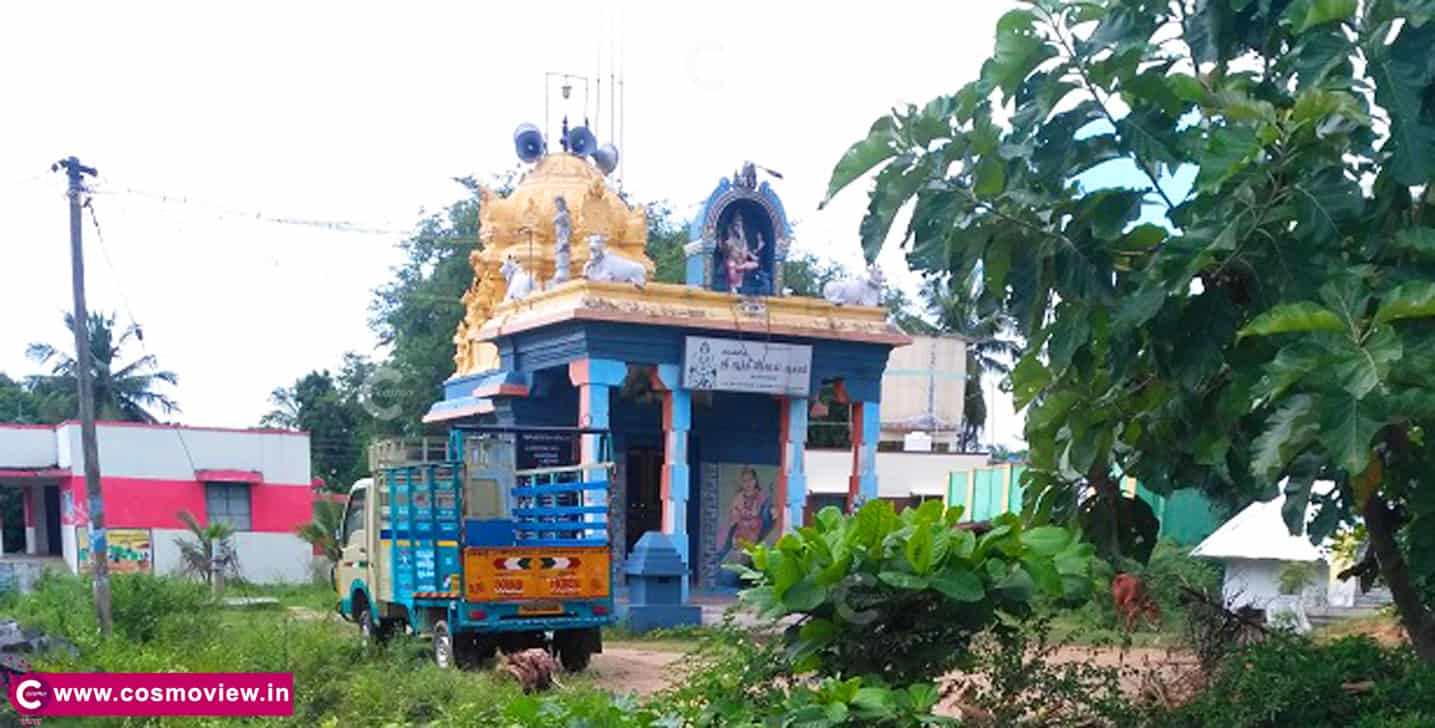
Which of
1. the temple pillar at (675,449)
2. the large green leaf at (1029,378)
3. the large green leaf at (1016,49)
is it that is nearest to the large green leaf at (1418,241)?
the large green leaf at (1016,49)

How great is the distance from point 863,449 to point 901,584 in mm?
18736

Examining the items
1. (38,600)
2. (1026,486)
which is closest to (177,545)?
(38,600)

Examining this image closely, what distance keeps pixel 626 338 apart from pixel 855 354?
13.9 feet

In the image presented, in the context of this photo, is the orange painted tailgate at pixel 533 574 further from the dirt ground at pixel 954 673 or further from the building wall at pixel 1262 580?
the building wall at pixel 1262 580

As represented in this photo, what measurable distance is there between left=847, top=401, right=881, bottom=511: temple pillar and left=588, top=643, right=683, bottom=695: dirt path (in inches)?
268

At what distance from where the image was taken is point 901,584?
518 centimetres

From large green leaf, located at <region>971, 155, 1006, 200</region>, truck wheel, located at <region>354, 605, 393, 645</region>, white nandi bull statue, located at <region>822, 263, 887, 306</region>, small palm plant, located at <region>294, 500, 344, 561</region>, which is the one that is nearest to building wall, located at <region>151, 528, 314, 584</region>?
Answer: small palm plant, located at <region>294, 500, 344, 561</region>

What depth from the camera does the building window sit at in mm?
32750

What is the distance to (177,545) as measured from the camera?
3127cm

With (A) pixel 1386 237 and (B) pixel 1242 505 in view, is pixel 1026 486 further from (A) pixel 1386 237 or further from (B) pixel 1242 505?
(A) pixel 1386 237

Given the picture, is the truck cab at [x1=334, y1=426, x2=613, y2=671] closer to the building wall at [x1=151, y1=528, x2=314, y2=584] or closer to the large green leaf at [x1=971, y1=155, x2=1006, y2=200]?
the large green leaf at [x1=971, y1=155, x2=1006, y2=200]

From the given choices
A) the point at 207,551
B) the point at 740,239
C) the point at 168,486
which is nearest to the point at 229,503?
the point at 168,486

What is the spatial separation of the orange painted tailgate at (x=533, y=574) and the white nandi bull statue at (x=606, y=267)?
822 cm

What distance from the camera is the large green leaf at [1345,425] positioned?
168 inches
